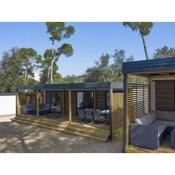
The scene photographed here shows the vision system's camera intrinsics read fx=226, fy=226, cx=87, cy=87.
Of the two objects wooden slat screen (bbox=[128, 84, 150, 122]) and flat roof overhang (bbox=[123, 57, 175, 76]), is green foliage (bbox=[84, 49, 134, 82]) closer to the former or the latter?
wooden slat screen (bbox=[128, 84, 150, 122])

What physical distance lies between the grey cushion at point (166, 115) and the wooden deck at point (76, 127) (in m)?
2.64

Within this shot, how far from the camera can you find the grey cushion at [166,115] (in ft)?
35.3

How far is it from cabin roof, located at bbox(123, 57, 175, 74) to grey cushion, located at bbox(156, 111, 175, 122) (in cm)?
420

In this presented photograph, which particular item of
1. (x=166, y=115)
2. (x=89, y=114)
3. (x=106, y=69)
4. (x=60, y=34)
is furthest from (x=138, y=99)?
(x=106, y=69)

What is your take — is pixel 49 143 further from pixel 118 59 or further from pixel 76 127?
pixel 118 59

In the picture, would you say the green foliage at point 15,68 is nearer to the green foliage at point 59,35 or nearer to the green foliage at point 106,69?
the green foliage at point 59,35

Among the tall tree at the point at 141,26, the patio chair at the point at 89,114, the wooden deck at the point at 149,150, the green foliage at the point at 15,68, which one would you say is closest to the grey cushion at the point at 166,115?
the wooden deck at the point at 149,150

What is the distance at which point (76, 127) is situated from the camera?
486 inches

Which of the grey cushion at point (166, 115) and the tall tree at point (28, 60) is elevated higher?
the tall tree at point (28, 60)

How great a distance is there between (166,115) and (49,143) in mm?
5733

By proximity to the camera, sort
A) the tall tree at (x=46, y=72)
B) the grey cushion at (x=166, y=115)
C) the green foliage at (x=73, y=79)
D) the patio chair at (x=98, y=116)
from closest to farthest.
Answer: the grey cushion at (x=166, y=115) < the patio chair at (x=98, y=116) < the tall tree at (x=46, y=72) < the green foliage at (x=73, y=79)

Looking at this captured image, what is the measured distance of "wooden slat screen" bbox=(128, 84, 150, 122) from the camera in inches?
406

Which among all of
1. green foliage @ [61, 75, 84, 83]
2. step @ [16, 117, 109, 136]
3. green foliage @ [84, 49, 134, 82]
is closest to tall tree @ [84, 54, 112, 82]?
green foliage @ [84, 49, 134, 82]
